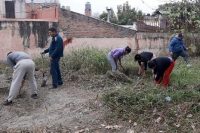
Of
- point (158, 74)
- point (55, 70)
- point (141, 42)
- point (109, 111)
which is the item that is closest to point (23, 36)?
point (141, 42)

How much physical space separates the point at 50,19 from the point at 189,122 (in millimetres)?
14269

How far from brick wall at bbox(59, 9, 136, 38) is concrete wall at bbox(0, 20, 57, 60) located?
1.20m

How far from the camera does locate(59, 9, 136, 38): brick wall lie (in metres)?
20.2

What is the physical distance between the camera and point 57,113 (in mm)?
8531

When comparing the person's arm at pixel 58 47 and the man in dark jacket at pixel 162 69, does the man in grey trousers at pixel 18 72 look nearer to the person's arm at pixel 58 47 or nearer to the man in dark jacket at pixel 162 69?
the person's arm at pixel 58 47

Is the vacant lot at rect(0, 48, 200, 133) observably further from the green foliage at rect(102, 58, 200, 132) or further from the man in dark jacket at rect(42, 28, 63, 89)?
the man in dark jacket at rect(42, 28, 63, 89)

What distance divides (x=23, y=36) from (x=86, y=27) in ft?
11.7

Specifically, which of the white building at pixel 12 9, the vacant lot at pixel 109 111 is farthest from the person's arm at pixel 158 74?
the white building at pixel 12 9

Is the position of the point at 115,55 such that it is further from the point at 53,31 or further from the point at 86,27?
the point at 86,27

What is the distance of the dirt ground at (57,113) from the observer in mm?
7480

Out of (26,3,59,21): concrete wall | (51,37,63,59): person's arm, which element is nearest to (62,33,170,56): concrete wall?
(26,3,59,21): concrete wall

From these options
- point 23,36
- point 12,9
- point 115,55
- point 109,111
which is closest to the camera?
point 109,111

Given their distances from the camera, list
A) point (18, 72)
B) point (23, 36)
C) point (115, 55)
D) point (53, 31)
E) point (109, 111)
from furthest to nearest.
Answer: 1. point (23, 36)
2. point (115, 55)
3. point (53, 31)
4. point (18, 72)
5. point (109, 111)

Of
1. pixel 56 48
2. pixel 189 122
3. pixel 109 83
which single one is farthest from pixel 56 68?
pixel 189 122
